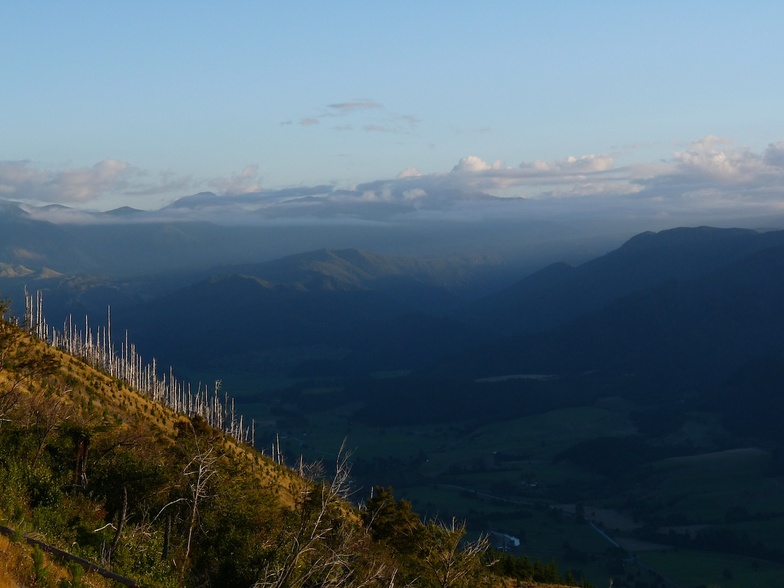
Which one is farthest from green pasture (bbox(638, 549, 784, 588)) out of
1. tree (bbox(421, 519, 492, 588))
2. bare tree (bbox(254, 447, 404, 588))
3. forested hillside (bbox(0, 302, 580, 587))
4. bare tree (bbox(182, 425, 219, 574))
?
bare tree (bbox(182, 425, 219, 574))

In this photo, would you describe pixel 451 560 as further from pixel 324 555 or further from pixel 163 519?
pixel 163 519

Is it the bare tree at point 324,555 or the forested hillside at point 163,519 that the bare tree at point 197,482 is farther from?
the bare tree at point 324,555

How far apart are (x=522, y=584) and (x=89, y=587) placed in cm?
4786

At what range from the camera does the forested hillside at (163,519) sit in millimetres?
33969

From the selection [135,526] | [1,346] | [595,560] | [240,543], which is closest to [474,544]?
[240,543]

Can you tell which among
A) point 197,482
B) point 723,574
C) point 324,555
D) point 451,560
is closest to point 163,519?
point 197,482

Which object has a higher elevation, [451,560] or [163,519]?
[163,519]

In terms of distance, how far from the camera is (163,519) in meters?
47.2

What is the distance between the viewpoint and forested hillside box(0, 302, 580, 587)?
3397cm

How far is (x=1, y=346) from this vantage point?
150ft

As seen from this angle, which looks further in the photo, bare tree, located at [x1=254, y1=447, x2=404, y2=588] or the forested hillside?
the forested hillside

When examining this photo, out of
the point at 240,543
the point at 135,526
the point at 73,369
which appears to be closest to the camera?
the point at 135,526

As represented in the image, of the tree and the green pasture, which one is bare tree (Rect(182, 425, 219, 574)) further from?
the green pasture

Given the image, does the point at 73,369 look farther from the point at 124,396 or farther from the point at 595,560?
the point at 595,560
